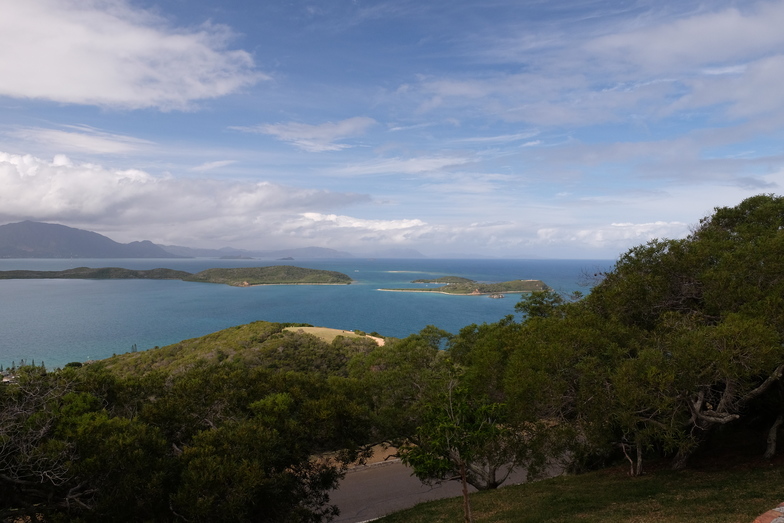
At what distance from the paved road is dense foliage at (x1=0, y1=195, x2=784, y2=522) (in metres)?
5.13

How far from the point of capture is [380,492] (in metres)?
20.9

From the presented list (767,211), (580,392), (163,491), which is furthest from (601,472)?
(163,491)

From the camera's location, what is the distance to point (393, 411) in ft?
47.0

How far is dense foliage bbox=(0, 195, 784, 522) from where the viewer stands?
9.35m

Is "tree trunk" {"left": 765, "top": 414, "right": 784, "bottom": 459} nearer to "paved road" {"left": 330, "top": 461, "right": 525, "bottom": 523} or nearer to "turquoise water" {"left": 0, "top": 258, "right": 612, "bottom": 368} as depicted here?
"paved road" {"left": 330, "top": 461, "right": 525, "bottom": 523}

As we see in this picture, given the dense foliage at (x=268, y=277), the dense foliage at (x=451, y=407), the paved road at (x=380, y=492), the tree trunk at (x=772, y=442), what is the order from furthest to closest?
the dense foliage at (x=268, y=277) < the paved road at (x=380, y=492) < the tree trunk at (x=772, y=442) < the dense foliage at (x=451, y=407)

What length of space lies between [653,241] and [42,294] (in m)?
180

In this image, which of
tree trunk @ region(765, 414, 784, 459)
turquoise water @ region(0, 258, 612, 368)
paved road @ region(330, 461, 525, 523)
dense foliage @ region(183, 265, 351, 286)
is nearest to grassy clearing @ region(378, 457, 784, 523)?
tree trunk @ region(765, 414, 784, 459)

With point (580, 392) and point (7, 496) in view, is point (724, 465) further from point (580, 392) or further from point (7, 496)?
point (7, 496)

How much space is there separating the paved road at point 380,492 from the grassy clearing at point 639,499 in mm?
5111

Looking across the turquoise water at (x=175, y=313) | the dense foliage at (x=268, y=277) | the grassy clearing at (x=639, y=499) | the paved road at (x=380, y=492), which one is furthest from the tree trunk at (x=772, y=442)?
the dense foliage at (x=268, y=277)

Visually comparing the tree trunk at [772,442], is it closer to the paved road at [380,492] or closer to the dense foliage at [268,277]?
the paved road at [380,492]

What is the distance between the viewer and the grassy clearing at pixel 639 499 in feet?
30.3

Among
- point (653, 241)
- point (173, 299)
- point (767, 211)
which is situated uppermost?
point (767, 211)
